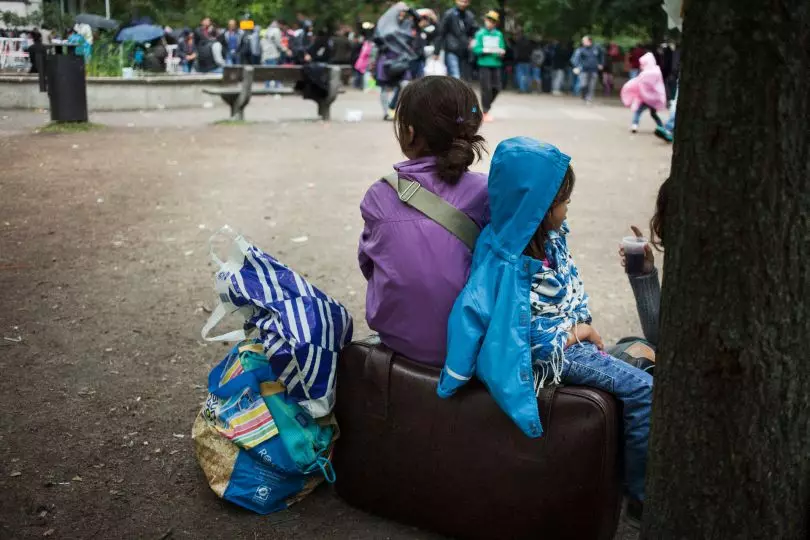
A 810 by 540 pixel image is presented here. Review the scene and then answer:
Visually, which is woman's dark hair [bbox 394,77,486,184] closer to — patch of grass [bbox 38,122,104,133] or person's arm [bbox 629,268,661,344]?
person's arm [bbox 629,268,661,344]

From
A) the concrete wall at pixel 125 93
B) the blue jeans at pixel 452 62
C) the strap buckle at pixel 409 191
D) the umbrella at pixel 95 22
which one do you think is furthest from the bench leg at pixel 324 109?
the umbrella at pixel 95 22

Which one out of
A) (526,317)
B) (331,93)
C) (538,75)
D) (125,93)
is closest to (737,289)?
(526,317)

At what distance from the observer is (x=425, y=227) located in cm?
296

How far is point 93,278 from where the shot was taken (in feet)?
19.3

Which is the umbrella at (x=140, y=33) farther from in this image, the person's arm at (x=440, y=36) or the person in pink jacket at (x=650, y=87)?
the person in pink jacket at (x=650, y=87)

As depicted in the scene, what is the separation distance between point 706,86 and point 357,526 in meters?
1.81

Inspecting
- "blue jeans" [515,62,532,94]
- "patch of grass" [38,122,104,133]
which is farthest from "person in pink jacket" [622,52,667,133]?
"blue jeans" [515,62,532,94]

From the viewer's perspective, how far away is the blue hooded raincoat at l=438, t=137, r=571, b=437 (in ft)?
8.80

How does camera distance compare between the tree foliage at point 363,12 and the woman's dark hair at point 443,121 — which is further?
the tree foliage at point 363,12

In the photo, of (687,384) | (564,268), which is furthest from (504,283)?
(687,384)

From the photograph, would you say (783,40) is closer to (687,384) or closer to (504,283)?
(687,384)

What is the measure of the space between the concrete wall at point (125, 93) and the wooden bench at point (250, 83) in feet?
6.82

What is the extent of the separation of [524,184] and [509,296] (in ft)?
1.06

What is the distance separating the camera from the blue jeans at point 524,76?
1166 inches
